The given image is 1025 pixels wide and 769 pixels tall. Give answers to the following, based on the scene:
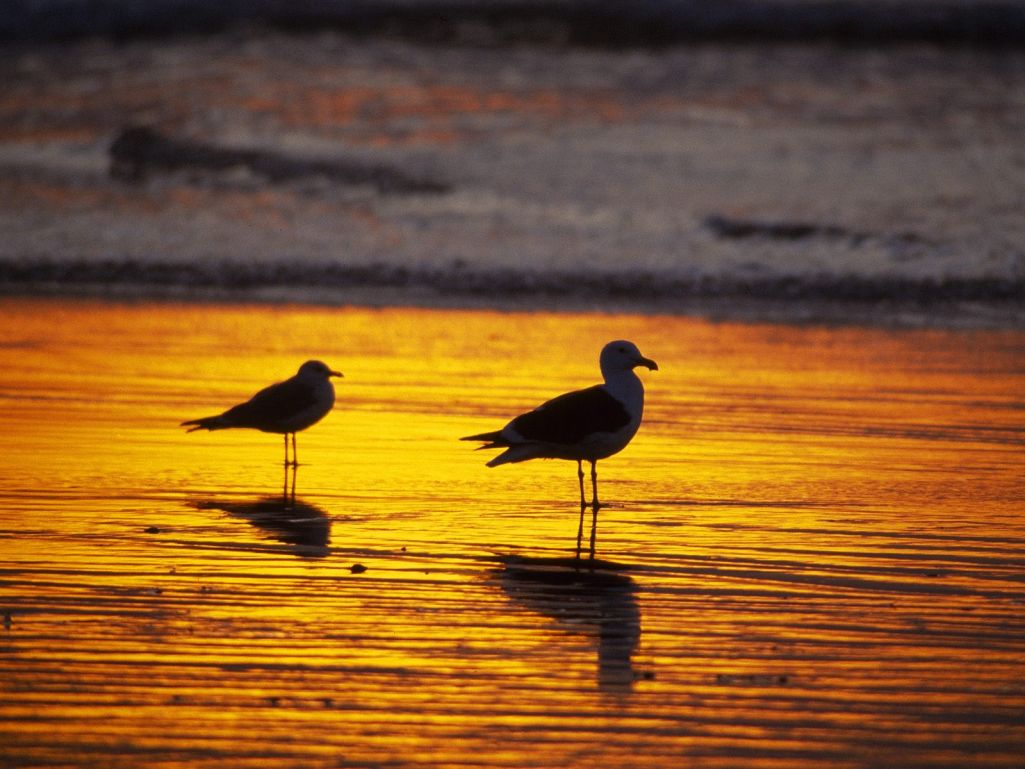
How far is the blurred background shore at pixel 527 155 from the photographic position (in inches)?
670

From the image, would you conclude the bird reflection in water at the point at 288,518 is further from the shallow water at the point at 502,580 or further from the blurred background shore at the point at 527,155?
the blurred background shore at the point at 527,155

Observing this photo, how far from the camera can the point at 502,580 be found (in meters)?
5.72

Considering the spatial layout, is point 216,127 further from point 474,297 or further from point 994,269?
point 994,269

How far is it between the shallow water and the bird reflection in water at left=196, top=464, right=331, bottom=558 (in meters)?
0.02

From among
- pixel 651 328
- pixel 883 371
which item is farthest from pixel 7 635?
pixel 651 328

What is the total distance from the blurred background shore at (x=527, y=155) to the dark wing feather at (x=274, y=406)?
6871mm

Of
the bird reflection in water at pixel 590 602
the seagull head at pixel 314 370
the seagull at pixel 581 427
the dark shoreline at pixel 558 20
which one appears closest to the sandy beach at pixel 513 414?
the bird reflection in water at pixel 590 602

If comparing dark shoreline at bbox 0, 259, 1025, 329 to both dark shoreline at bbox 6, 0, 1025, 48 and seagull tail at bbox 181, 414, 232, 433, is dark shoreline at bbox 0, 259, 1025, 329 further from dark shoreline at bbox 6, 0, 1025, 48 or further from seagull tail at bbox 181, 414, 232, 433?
dark shoreline at bbox 6, 0, 1025, 48

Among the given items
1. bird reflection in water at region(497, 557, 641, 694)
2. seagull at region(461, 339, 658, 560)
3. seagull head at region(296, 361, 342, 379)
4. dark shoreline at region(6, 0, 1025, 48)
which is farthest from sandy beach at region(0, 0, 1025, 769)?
dark shoreline at region(6, 0, 1025, 48)

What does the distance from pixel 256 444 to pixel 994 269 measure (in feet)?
33.6

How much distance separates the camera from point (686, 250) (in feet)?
60.9

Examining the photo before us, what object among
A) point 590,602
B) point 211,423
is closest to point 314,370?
point 211,423

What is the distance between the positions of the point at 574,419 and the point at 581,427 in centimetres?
5

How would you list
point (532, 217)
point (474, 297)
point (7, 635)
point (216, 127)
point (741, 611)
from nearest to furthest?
point (7, 635)
point (741, 611)
point (474, 297)
point (532, 217)
point (216, 127)
